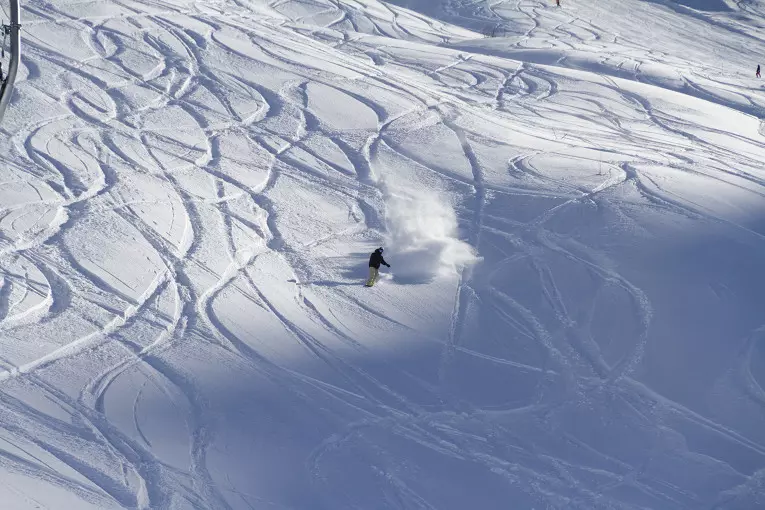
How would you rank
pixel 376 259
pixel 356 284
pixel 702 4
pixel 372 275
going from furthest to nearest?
pixel 702 4, pixel 356 284, pixel 372 275, pixel 376 259

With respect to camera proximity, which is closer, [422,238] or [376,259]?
[376,259]

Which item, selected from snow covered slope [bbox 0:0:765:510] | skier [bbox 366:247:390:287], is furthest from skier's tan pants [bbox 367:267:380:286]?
snow covered slope [bbox 0:0:765:510]

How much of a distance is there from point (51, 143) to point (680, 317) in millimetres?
14085

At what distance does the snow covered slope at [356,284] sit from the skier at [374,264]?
0.23 m

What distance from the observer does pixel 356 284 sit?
17016 millimetres

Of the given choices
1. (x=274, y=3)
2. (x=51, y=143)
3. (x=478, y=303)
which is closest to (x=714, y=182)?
(x=478, y=303)

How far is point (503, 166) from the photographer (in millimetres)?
22016

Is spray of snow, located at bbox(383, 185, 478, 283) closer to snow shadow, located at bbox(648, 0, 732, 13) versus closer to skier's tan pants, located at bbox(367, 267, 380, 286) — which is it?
skier's tan pants, located at bbox(367, 267, 380, 286)

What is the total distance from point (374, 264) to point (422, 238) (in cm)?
225

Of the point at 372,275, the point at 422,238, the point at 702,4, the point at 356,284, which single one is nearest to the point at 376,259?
the point at 372,275

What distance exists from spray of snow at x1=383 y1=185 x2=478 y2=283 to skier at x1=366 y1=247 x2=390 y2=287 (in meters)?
0.59

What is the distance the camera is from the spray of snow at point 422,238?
1766cm

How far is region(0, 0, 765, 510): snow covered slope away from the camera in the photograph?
12219 mm

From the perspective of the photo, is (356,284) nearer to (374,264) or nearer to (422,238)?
(374,264)
